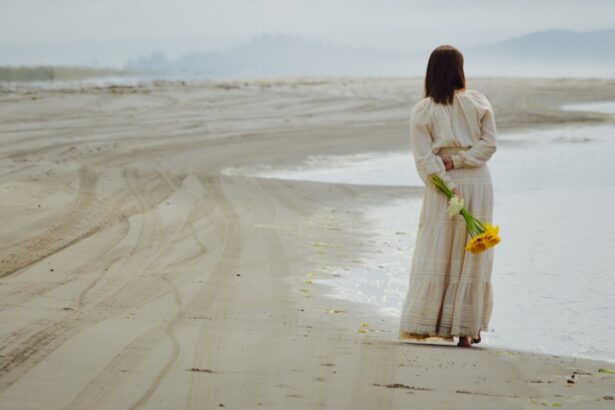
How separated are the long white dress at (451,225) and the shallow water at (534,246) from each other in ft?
1.84

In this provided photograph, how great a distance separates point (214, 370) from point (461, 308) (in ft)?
5.85

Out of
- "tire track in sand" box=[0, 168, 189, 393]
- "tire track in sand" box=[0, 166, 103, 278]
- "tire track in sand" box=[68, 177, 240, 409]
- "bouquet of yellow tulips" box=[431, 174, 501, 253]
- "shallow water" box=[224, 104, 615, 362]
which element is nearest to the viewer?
"tire track in sand" box=[68, 177, 240, 409]

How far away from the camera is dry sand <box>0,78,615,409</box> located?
15.6 ft

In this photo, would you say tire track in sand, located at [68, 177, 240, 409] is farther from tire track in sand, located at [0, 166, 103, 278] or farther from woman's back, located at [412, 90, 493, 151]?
woman's back, located at [412, 90, 493, 151]

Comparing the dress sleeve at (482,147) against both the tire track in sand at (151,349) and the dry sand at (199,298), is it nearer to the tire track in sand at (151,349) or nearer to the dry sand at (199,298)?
the dry sand at (199,298)

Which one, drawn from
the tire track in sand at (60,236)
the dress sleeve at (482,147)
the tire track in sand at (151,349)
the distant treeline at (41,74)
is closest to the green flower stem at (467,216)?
the dress sleeve at (482,147)

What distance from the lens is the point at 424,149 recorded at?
6.06 m

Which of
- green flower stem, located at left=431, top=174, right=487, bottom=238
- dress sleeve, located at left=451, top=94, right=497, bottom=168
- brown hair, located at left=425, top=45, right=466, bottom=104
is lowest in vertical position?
green flower stem, located at left=431, top=174, right=487, bottom=238

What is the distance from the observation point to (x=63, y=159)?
14.6 m

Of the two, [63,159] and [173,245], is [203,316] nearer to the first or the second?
[173,245]

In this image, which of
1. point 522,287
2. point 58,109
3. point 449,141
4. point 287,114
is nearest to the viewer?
point 449,141

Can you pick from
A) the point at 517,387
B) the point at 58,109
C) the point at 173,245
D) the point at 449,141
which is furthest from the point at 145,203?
the point at 58,109

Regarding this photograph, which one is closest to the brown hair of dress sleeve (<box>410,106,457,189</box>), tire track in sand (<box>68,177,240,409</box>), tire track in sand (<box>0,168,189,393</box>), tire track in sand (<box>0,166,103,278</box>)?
dress sleeve (<box>410,106,457,189</box>)

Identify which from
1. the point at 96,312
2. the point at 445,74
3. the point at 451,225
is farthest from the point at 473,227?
the point at 96,312
